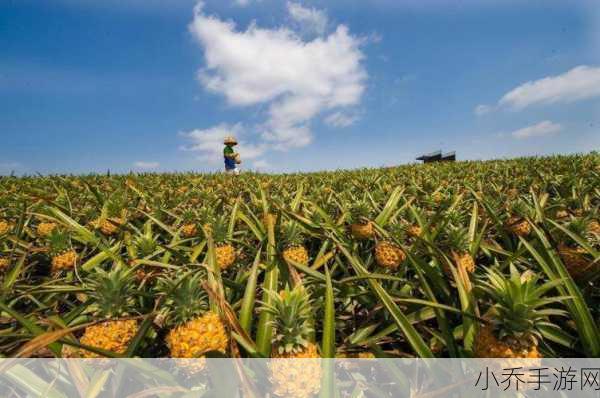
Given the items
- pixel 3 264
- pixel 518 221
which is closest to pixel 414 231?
pixel 518 221

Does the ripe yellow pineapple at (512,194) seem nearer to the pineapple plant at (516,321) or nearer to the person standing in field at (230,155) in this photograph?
the pineapple plant at (516,321)

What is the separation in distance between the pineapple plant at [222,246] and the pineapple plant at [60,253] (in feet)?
3.10

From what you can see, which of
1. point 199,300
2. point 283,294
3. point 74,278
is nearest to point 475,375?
point 283,294

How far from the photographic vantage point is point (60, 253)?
2086 millimetres

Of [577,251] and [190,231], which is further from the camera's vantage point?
[190,231]

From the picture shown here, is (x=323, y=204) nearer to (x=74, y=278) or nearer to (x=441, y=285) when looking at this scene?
(x=441, y=285)

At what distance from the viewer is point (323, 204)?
3305mm

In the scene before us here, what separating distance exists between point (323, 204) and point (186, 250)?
1621 mm

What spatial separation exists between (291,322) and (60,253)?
1.97 meters

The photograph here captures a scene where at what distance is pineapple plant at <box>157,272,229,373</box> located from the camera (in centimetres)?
104

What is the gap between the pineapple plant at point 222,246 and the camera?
194 cm

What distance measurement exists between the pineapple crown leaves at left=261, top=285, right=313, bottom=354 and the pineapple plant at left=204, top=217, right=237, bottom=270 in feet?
3.11

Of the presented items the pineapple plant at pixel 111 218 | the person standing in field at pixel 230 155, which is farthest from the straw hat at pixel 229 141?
the pineapple plant at pixel 111 218

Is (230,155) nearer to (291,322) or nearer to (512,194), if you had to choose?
(512,194)
